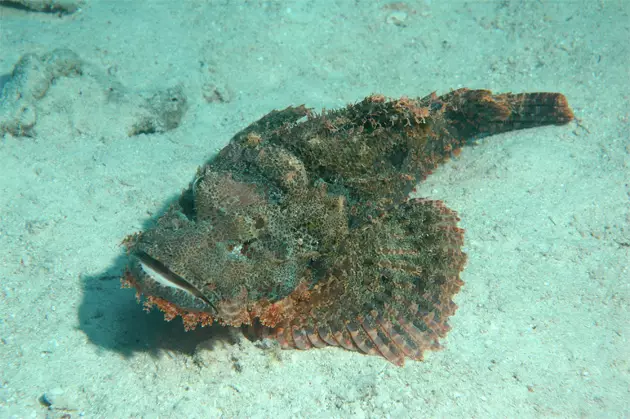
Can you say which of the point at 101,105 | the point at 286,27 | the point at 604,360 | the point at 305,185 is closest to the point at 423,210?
the point at 305,185

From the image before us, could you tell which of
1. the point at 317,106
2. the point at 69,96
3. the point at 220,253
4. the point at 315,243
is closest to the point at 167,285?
the point at 220,253

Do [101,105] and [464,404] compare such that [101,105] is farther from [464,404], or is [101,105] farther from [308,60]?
[464,404]

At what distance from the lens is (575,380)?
11.1ft

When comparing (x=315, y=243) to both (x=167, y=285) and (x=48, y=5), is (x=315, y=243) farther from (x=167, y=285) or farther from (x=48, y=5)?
(x=48, y=5)

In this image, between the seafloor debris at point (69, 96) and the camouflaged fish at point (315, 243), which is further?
the seafloor debris at point (69, 96)

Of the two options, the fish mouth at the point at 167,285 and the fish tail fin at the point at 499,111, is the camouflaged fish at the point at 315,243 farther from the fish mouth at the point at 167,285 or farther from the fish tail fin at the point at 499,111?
the fish tail fin at the point at 499,111

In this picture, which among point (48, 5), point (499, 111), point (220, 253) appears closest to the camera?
point (220, 253)

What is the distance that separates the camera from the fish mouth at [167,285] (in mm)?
2771

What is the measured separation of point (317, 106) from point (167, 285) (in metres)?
4.43

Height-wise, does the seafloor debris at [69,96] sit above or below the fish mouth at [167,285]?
below

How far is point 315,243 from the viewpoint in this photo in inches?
135

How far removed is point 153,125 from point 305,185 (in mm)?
3621

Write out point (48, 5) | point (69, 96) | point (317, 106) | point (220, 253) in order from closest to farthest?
point (220, 253) → point (69, 96) → point (317, 106) → point (48, 5)

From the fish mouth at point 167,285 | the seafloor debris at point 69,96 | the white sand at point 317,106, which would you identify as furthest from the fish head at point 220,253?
the seafloor debris at point 69,96
